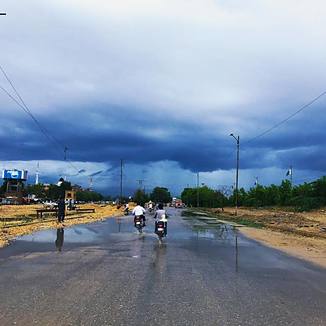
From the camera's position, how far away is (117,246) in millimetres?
20578

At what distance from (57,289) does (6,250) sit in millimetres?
8591

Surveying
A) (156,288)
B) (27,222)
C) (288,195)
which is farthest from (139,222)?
(288,195)

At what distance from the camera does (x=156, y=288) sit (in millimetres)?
10836

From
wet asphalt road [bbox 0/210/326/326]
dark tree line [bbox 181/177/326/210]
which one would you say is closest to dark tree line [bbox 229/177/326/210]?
dark tree line [bbox 181/177/326/210]

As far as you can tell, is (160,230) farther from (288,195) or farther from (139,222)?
(288,195)

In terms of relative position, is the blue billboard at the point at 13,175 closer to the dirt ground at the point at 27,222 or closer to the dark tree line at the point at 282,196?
the dark tree line at the point at 282,196

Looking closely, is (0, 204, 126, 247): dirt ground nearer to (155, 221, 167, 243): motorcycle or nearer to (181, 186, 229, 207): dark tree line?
(155, 221, 167, 243): motorcycle

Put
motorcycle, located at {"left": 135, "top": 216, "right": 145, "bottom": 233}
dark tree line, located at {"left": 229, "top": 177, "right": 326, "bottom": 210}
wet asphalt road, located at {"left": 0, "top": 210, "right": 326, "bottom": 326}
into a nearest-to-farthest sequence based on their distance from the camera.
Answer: wet asphalt road, located at {"left": 0, "top": 210, "right": 326, "bottom": 326} → motorcycle, located at {"left": 135, "top": 216, "right": 145, "bottom": 233} → dark tree line, located at {"left": 229, "top": 177, "right": 326, "bottom": 210}

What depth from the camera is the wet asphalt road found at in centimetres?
821

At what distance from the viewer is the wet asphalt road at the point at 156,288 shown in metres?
8.21

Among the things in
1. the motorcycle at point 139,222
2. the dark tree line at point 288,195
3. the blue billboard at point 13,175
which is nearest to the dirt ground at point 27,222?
the motorcycle at point 139,222

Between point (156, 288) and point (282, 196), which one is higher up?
point (282, 196)

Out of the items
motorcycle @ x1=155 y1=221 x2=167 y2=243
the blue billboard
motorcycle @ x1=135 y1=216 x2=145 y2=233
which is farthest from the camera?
the blue billboard

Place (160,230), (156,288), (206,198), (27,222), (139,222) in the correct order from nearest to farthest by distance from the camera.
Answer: (156,288), (160,230), (139,222), (27,222), (206,198)
